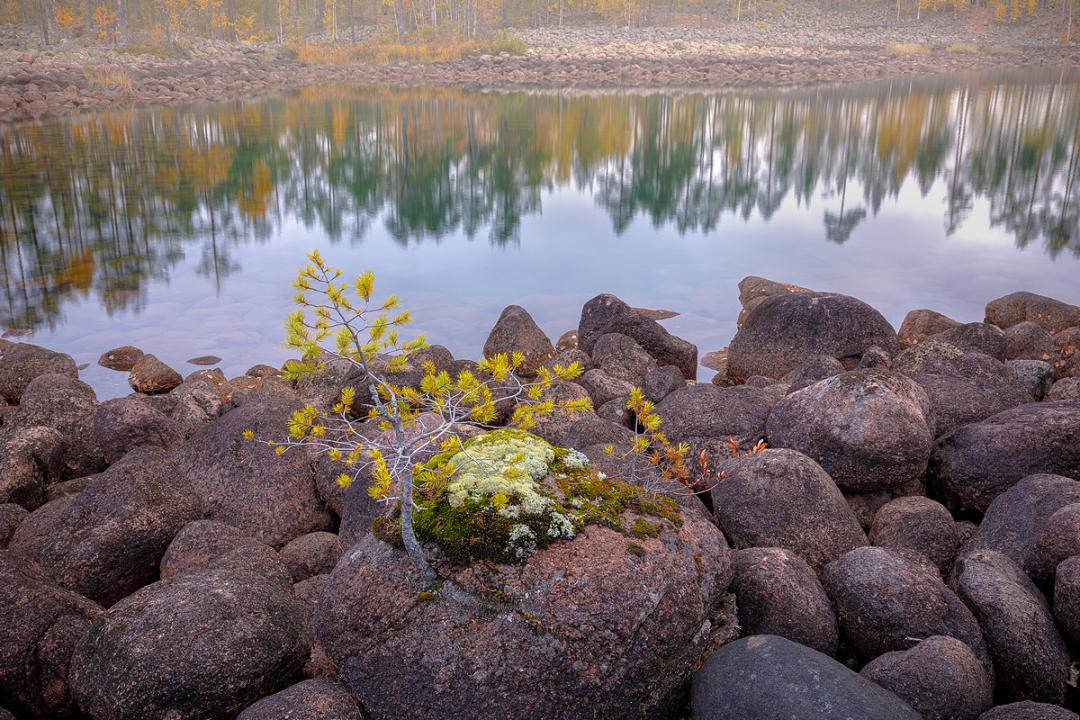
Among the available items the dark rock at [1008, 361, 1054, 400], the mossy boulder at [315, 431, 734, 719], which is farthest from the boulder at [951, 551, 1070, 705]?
the dark rock at [1008, 361, 1054, 400]

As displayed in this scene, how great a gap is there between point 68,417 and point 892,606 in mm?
10821

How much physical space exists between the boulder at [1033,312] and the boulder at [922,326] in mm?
1426

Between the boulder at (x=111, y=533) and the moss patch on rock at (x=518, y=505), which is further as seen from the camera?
the boulder at (x=111, y=533)

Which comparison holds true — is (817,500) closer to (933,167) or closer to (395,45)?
(933,167)

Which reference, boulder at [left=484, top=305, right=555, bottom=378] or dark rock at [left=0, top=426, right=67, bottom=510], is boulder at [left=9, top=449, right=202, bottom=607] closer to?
dark rock at [left=0, top=426, right=67, bottom=510]

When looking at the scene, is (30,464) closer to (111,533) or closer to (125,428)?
(125,428)

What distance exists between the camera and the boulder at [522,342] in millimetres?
15016

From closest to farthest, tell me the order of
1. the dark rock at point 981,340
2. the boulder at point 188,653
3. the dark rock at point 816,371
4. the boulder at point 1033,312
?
the boulder at point 188,653
the dark rock at point 816,371
the dark rock at point 981,340
the boulder at point 1033,312

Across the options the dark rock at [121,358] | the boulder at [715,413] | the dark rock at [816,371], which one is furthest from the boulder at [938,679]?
the dark rock at [121,358]

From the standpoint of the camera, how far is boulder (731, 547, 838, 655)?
19.9 feet

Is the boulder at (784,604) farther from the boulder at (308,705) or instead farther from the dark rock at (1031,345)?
the dark rock at (1031,345)

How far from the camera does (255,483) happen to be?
9258 mm

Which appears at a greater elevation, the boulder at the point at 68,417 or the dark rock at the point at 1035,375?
the dark rock at the point at 1035,375

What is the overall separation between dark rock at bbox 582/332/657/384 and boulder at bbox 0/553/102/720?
896 centimetres
